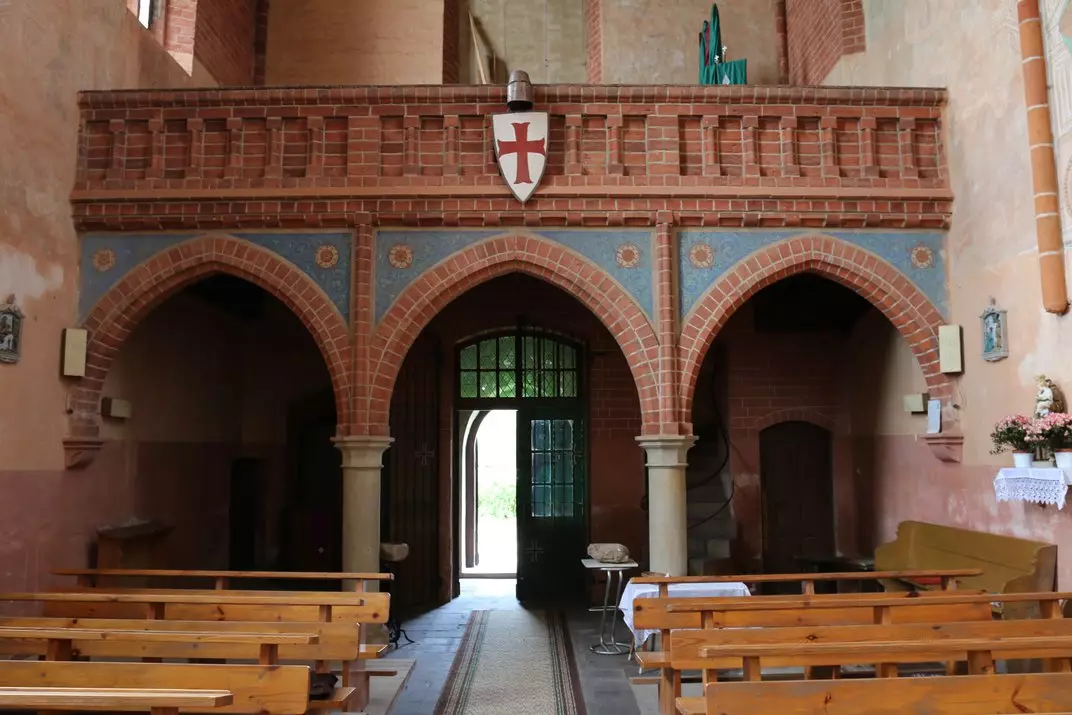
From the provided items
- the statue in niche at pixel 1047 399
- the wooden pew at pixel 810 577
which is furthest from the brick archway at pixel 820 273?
the wooden pew at pixel 810 577

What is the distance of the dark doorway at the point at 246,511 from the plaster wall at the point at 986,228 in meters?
7.85

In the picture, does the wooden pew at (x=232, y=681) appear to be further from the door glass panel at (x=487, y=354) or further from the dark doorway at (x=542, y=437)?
the door glass panel at (x=487, y=354)

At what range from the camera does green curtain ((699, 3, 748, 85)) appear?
1055 centimetres

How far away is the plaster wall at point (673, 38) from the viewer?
38.7 ft

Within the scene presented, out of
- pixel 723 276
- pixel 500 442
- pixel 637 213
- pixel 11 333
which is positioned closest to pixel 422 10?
pixel 637 213

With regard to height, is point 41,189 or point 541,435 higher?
point 41,189

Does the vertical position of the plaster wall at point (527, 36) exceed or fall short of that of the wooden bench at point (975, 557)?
it exceeds it

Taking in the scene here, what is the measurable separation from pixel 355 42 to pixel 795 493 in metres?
8.41

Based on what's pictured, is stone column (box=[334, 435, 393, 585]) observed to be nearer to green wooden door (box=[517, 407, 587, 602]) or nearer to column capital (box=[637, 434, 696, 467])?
column capital (box=[637, 434, 696, 467])

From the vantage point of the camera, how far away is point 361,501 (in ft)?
25.2

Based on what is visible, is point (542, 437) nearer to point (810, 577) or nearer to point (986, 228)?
point (810, 577)

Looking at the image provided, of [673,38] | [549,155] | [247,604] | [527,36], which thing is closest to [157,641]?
[247,604]

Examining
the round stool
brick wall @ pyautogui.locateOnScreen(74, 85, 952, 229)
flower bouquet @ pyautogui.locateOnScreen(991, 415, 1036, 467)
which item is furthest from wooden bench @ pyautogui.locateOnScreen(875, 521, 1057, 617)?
the round stool

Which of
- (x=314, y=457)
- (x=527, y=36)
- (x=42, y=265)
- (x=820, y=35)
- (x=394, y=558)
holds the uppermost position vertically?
(x=527, y=36)
